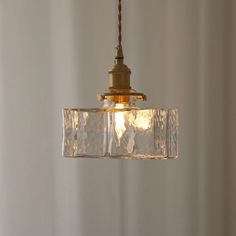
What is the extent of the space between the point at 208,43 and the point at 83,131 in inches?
36.7

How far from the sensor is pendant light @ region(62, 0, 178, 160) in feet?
3.14

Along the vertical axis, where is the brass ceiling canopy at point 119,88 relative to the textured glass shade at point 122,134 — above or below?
above

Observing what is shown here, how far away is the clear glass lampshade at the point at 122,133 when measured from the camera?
3.14 ft

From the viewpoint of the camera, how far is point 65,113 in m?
1.03

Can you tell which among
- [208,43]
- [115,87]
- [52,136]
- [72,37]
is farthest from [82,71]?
[115,87]

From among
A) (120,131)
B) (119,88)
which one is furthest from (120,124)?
(119,88)

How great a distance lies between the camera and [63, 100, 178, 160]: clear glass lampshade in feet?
3.14

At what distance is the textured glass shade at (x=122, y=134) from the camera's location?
956mm

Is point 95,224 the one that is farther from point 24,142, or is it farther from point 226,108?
point 226,108

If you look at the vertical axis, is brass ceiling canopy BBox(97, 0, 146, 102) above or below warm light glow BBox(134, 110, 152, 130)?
above

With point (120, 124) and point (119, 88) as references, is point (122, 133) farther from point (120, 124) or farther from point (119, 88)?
point (119, 88)

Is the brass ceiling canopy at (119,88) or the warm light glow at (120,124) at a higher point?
the brass ceiling canopy at (119,88)

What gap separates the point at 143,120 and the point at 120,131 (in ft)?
0.19

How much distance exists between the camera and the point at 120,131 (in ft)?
3.13
